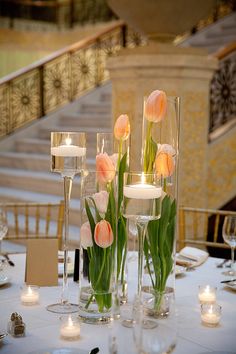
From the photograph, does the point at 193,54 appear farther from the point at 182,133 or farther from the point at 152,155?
the point at 152,155

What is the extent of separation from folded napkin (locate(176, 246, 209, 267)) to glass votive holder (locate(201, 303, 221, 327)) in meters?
0.65

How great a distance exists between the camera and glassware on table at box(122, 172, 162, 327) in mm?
1731

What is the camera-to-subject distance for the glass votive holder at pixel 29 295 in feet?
6.91

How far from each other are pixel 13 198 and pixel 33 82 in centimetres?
262

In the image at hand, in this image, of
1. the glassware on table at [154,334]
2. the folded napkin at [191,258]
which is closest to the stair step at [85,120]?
the folded napkin at [191,258]

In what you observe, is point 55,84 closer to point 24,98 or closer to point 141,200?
point 24,98

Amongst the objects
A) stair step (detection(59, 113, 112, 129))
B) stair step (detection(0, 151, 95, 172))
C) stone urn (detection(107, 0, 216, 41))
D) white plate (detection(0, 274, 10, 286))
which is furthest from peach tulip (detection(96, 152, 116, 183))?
stair step (detection(59, 113, 112, 129))

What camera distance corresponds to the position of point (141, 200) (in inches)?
68.2

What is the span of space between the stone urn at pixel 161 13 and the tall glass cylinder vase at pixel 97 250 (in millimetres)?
3797

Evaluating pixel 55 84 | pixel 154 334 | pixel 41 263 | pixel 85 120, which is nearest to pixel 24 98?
pixel 55 84

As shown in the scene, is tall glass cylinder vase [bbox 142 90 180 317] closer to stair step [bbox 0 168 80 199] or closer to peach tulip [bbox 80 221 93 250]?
peach tulip [bbox 80 221 93 250]

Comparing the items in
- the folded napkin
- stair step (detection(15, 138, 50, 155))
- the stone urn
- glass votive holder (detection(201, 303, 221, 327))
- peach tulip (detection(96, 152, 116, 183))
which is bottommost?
glass votive holder (detection(201, 303, 221, 327))

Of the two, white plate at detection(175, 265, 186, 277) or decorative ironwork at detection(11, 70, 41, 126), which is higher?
decorative ironwork at detection(11, 70, 41, 126)

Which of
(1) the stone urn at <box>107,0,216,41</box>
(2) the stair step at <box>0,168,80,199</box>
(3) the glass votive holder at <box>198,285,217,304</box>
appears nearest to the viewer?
(3) the glass votive holder at <box>198,285,217,304</box>
